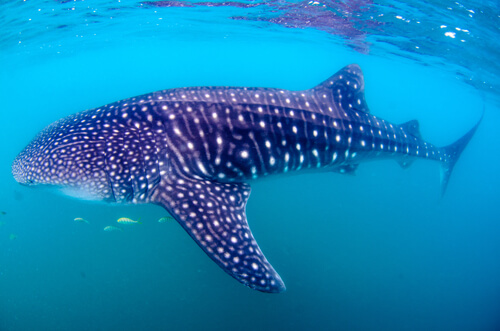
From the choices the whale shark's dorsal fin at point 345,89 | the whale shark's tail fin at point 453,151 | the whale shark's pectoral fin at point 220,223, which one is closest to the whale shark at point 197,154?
the whale shark's pectoral fin at point 220,223

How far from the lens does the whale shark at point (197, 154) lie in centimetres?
377

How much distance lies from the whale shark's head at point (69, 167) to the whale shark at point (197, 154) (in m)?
0.01

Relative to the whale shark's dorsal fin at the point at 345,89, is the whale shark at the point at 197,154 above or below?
below

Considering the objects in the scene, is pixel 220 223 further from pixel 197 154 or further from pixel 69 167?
pixel 69 167

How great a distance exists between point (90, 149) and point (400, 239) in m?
21.0

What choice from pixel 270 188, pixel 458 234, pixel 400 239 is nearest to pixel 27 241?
pixel 270 188

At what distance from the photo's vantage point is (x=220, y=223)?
3.80 metres

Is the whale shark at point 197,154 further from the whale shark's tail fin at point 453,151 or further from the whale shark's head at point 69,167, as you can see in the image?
the whale shark's tail fin at point 453,151

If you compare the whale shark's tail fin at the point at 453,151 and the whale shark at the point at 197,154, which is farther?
the whale shark's tail fin at the point at 453,151

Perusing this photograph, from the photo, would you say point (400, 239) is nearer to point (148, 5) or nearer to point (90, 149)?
point (90, 149)

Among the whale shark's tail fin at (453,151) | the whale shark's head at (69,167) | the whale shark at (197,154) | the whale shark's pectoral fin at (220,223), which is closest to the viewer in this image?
the whale shark's pectoral fin at (220,223)

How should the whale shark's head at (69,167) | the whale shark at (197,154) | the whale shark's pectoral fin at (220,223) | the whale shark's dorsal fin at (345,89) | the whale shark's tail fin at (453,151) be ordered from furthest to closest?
the whale shark's tail fin at (453,151)
the whale shark's dorsal fin at (345,89)
the whale shark's head at (69,167)
the whale shark at (197,154)
the whale shark's pectoral fin at (220,223)

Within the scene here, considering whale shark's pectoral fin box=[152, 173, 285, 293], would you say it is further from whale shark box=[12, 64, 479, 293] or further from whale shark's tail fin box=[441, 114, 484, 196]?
→ whale shark's tail fin box=[441, 114, 484, 196]

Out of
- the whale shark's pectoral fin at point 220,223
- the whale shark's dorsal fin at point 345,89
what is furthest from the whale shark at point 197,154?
the whale shark's dorsal fin at point 345,89
